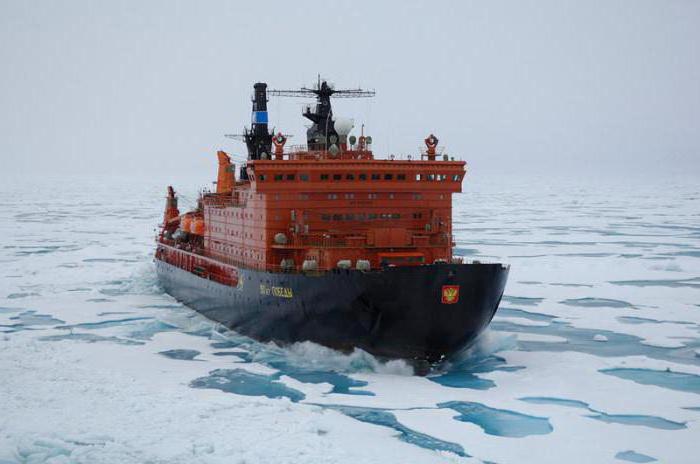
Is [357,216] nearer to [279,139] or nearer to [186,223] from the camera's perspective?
[279,139]

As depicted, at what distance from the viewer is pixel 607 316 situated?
81.5ft

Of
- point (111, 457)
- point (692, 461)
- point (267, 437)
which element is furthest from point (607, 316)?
point (111, 457)

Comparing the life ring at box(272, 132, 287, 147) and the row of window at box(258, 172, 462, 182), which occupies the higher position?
the life ring at box(272, 132, 287, 147)

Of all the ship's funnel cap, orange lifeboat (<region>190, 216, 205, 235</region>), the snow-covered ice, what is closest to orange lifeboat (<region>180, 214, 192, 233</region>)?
orange lifeboat (<region>190, 216, 205, 235</region>)

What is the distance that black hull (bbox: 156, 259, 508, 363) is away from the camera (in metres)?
18.3

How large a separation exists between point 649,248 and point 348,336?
27333 mm

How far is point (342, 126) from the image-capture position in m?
24.0

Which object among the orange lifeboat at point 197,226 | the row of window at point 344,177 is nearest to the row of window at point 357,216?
the row of window at point 344,177

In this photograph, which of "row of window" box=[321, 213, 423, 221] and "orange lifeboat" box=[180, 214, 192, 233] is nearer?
"row of window" box=[321, 213, 423, 221]

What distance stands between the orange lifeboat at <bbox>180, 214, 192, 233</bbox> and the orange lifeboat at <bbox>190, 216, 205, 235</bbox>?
562mm

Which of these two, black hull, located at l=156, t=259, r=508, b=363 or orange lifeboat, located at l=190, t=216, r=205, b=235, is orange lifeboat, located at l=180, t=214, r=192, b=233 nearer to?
orange lifeboat, located at l=190, t=216, r=205, b=235

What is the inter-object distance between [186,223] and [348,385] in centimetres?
1622

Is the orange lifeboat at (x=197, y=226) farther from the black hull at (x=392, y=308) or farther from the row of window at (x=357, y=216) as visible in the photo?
the black hull at (x=392, y=308)

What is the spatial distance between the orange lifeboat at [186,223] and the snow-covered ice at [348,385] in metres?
2.79
